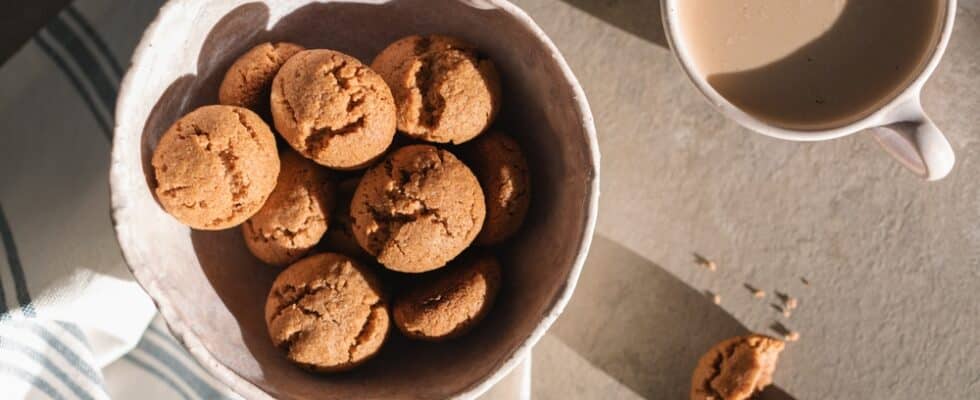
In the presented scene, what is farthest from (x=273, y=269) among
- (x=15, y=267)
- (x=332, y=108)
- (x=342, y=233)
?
(x=15, y=267)

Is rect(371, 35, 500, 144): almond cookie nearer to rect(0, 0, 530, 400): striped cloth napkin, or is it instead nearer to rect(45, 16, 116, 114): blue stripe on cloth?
rect(0, 0, 530, 400): striped cloth napkin

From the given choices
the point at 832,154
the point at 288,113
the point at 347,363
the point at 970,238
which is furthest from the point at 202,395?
the point at 970,238

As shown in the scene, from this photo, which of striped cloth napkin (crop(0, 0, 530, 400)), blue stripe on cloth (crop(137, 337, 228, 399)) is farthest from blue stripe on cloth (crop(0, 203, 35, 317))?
blue stripe on cloth (crop(137, 337, 228, 399))

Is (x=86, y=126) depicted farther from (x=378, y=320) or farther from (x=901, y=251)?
(x=901, y=251)

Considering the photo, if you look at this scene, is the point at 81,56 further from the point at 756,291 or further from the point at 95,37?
the point at 756,291

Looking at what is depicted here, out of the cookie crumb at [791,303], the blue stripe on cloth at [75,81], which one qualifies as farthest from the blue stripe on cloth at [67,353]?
the cookie crumb at [791,303]
